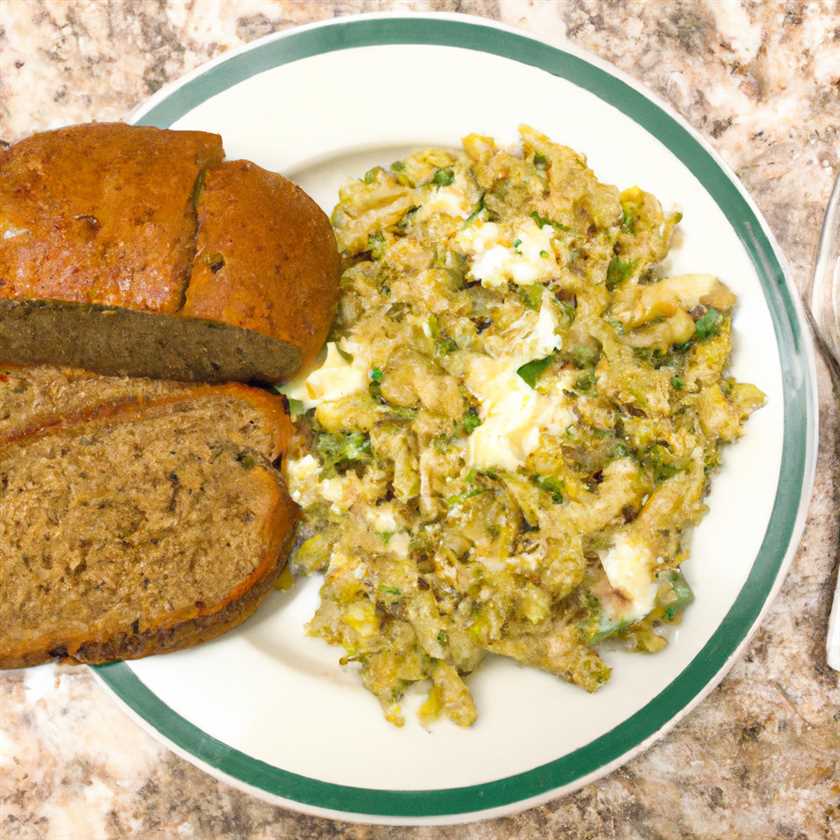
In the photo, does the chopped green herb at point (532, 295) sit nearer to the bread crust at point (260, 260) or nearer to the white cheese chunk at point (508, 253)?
the white cheese chunk at point (508, 253)

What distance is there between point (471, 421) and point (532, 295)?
42 centimetres

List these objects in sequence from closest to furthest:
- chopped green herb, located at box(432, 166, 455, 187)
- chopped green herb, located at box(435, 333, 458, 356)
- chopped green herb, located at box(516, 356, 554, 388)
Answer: chopped green herb, located at box(516, 356, 554, 388) < chopped green herb, located at box(435, 333, 458, 356) < chopped green herb, located at box(432, 166, 455, 187)

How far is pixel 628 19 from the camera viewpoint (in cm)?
268

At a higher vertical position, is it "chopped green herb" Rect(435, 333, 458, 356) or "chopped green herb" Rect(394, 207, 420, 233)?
"chopped green herb" Rect(394, 207, 420, 233)

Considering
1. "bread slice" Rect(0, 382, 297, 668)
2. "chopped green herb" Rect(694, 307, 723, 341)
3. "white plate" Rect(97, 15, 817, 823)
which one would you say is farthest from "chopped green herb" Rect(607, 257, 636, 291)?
"bread slice" Rect(0, 382, 297, 668)

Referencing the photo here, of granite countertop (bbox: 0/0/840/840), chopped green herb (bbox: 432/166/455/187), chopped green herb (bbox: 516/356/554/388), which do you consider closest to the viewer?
chopped green herb (bbox: 516/356/554/388)

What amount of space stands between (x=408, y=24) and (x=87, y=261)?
1.24 meters

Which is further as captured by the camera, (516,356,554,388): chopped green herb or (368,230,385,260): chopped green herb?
(368,230,385,260): chopped green herb

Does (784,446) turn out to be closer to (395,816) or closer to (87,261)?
(395,816)

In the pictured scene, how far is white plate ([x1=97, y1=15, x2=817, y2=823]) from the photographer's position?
2221 millimetres

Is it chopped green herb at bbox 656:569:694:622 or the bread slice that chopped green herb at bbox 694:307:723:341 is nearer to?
chopped green herb at bbox 656:569:694:622

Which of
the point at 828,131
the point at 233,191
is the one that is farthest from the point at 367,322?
the point at 828,131

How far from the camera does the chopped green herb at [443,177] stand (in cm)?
238

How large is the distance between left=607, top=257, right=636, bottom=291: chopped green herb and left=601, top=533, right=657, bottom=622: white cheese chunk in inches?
30.9
